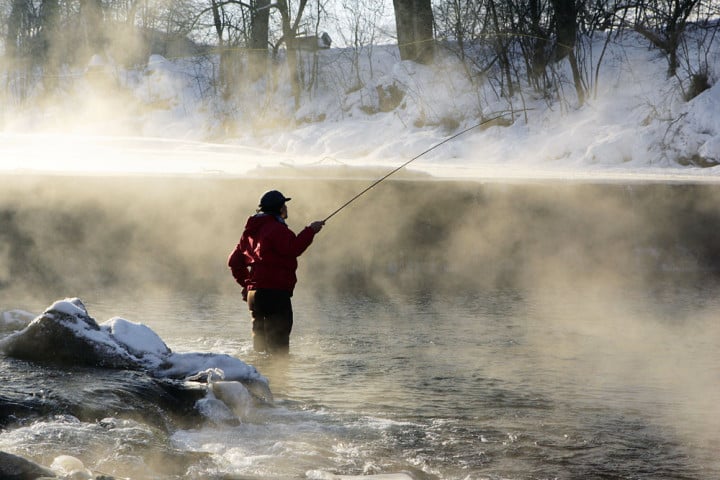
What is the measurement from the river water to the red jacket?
25.3 inches

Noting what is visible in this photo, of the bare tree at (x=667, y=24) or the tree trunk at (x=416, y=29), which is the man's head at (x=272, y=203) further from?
the tree trunk at (x=416, y=29)

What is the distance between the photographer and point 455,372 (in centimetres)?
698

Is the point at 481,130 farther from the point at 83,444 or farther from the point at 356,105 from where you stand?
the point at 83,444

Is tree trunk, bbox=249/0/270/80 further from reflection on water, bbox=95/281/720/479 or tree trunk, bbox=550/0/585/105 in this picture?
reflection on water, bbox=95/281/720/479

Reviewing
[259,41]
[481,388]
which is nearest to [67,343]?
[481,388]

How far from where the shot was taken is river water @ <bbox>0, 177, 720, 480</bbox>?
4875 mm

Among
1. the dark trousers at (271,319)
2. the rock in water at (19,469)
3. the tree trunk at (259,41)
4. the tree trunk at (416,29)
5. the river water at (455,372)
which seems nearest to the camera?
the rock in water at (19,469)

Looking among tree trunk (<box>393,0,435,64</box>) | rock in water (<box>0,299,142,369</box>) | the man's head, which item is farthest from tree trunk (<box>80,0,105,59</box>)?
rock in water (<box>0,299,142,369</box>)

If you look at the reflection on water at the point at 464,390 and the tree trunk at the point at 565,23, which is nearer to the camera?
the reflection on water at the point at 464,390

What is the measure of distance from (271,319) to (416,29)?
1674 centimetres

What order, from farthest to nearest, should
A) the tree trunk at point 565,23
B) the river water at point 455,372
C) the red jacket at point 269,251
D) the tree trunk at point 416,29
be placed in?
1. the tree trunk at point 416,29
2. the tree trunk at point 565,23
3. the red jacket at point 269,251
4. the river water at point 455,372

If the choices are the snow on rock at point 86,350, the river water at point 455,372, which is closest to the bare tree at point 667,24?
the river water at point 455,372

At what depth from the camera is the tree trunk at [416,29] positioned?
22750mm

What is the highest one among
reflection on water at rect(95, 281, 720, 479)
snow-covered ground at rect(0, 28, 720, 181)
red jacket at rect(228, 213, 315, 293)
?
snow-covered ground at rect(0, 28, 720, 181)
